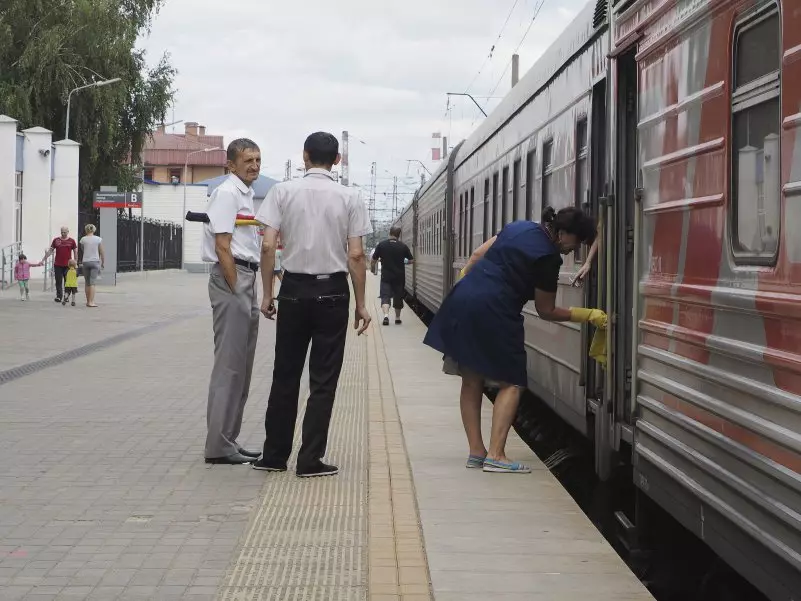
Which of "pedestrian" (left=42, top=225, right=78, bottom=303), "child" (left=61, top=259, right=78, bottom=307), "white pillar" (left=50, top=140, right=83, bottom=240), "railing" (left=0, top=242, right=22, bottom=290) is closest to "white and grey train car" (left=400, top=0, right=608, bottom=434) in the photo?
"child" (left=61, top=259, right=78, bottom=307)

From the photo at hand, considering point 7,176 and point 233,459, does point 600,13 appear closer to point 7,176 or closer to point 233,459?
point 233,459

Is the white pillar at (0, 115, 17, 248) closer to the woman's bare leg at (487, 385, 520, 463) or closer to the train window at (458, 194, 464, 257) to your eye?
the train window at (458, 194, 464, 257)

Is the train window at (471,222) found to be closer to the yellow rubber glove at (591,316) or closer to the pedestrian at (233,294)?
the pedestrian at (233,294)

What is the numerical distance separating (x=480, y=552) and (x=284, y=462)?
7.72ft

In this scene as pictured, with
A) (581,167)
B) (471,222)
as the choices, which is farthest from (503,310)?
(471,222)

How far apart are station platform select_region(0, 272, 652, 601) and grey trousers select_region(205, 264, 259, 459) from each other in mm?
313

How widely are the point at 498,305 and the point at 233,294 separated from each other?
1.60m

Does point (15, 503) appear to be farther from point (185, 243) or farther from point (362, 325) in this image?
point (185, 243)

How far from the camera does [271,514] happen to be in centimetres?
667

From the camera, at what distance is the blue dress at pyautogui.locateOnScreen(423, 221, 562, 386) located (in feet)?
24.0

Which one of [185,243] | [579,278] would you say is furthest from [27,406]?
[185,243]

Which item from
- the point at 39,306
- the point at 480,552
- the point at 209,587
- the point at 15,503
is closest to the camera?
the point at 209,587

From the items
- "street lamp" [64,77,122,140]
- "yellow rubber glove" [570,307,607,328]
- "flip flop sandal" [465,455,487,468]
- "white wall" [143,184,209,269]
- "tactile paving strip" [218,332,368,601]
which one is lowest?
"tactile paving strip" [218,332,368,601]

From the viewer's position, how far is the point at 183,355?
1695 cm
